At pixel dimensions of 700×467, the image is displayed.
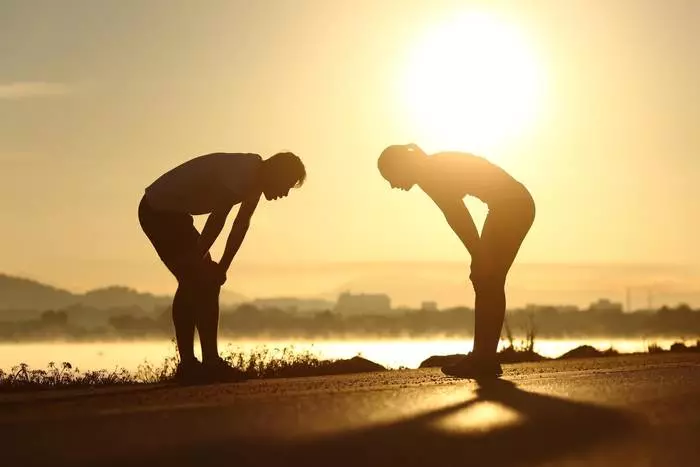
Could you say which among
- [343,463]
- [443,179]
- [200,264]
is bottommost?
[343,463]

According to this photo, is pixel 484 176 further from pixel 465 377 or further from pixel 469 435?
pixel 469 435

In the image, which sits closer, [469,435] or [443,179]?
[469,435]

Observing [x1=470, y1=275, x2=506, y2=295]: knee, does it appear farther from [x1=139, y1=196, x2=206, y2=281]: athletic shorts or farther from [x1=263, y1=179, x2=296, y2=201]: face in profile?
[x1=139, y1=196, x2=206, y2=281]: athletic shorts

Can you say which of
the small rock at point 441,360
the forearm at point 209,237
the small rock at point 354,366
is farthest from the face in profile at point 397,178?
the small rock at point 441,360

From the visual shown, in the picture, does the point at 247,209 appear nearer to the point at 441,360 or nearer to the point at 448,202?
the point at 448,202

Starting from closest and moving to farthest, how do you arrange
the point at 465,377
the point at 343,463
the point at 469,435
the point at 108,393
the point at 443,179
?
1. the point at 343,463
2. the point at 469,435
3. the point at 108,393
4. the point at 465,377
5. the point at 443,179

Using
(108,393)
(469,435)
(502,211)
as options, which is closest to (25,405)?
(108,393)

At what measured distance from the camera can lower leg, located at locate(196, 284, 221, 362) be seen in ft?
28.4

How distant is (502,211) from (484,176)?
0.33 meters

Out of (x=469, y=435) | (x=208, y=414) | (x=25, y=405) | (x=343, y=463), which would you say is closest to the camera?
(x=343, y=463)

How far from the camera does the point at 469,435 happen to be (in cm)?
480

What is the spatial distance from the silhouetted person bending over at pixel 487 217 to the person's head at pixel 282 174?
82cm

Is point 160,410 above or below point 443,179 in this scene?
below

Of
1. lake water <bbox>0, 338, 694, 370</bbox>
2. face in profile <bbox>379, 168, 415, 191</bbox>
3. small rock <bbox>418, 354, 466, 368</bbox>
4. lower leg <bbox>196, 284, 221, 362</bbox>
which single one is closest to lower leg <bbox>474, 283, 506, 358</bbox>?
face in profile <bbox>379, 168, 415, 191</bbox>
